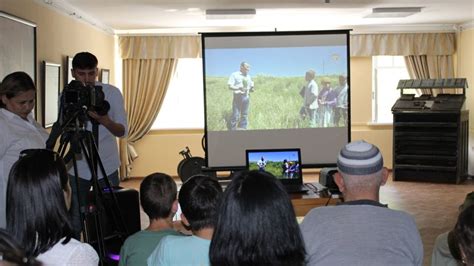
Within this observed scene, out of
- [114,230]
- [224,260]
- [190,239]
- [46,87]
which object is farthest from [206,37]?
[224,260]

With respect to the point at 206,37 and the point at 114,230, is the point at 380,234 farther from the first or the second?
the point at 206,37

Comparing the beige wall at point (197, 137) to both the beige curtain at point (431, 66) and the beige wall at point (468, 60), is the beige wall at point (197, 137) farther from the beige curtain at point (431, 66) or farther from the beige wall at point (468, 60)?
the beige wall at point (468, 60)

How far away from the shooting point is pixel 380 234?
1721mm

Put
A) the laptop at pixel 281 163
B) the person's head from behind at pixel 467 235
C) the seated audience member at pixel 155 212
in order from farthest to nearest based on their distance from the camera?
the laptop at pixel 281 163
the seated audience member at pixel 155 212
the person's head from behind at pixel 467 235

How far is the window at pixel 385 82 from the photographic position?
9.62 meters

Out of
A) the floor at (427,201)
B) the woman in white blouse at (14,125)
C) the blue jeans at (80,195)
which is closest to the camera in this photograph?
the woman in white blouse at (14,125)

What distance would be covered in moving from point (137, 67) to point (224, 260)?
26.6 feet

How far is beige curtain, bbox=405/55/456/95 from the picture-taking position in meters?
9.28

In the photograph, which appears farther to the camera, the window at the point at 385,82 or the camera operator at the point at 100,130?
the window at the point at 385,82

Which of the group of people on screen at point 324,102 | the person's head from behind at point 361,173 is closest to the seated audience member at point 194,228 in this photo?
the person's head from behind at point 361,173

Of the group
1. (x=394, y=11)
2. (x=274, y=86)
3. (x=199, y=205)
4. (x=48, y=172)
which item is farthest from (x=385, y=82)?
(x=48, y=172)

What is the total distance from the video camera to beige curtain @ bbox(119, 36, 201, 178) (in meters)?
6.47

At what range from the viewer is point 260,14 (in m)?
7.80

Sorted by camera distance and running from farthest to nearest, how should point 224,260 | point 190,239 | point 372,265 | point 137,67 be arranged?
point 137,67 → point 190,239 → point 372,265 → point 224,260
